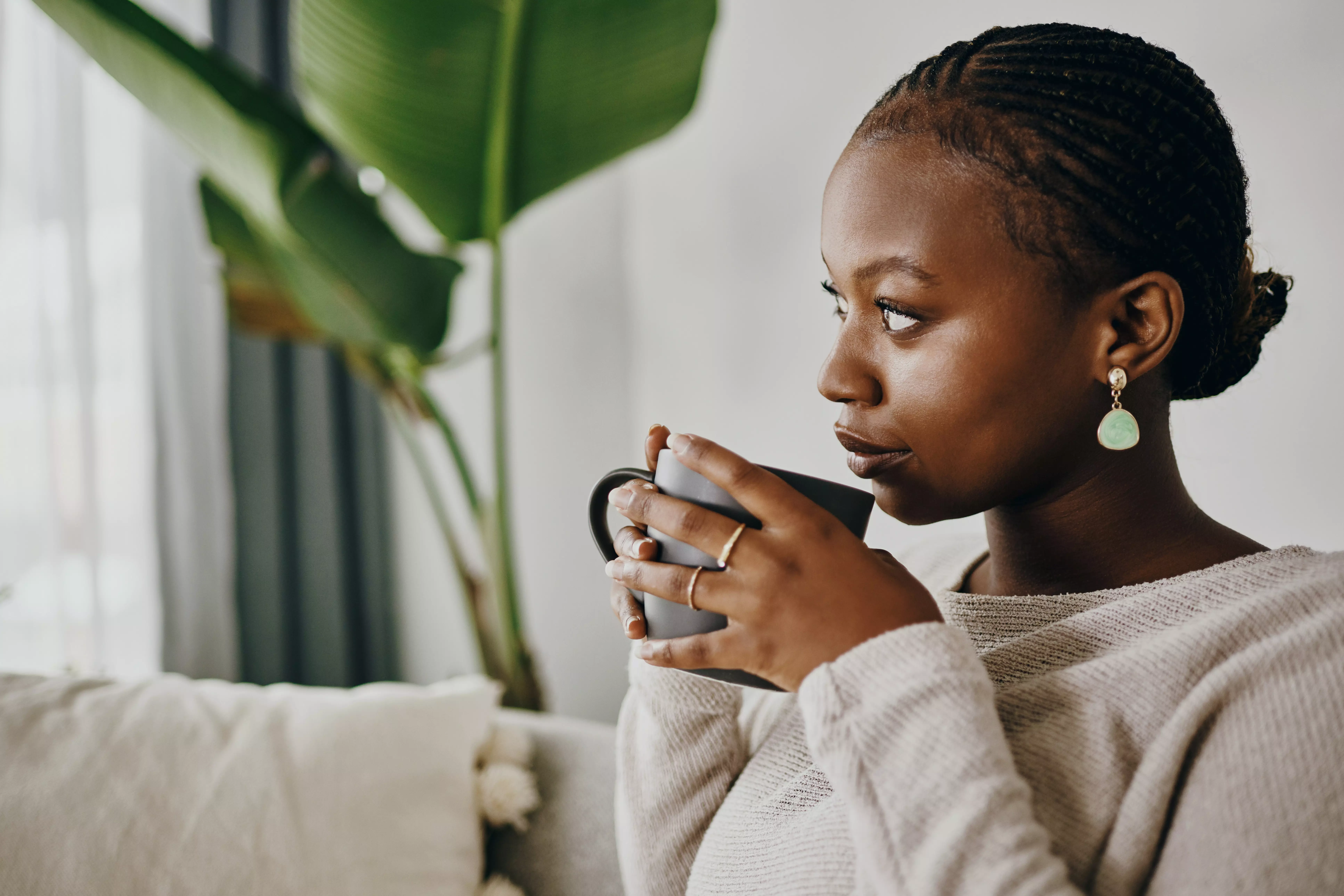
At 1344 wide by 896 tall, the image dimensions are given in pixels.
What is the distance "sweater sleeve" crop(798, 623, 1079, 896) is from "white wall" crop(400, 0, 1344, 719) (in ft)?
1.70

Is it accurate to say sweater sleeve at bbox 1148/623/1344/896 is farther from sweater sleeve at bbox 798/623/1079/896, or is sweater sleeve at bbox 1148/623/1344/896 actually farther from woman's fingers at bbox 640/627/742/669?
woman's fingers at bbox 640/627/742/669

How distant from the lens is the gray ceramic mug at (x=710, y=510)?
0.49 m

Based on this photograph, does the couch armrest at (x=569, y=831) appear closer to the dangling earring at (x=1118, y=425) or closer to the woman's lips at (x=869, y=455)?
the woman's lips at (x=869, y=455)

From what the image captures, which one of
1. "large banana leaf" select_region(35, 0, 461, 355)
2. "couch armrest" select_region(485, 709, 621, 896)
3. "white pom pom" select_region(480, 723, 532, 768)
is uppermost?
"large banana leaf" select_region(35, 0, 461, 355)

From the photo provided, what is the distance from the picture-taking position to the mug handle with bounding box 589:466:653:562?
0.56 m

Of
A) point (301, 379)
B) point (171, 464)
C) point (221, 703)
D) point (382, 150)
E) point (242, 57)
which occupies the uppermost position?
point (242, 57)

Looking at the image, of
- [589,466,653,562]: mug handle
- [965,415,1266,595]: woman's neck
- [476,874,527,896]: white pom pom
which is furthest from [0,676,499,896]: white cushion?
[965,415,1266,595]: woman's neck

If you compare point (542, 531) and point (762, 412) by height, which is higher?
point (762, 412)

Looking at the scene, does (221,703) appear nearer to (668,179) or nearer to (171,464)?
(171,464)

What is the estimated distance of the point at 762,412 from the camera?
1379mm

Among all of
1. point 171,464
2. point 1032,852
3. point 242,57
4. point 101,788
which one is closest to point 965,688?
point 1032,852

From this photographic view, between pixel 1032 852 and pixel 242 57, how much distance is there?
76.1 inches

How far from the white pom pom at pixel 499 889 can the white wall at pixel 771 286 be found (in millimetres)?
615

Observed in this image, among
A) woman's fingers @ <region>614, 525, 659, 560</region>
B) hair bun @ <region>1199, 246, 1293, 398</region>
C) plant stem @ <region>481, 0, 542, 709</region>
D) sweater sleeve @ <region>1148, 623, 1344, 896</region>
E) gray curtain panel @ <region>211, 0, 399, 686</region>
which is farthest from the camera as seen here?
gray curtain panel @ <region>211, 0, 399, 686</region>
